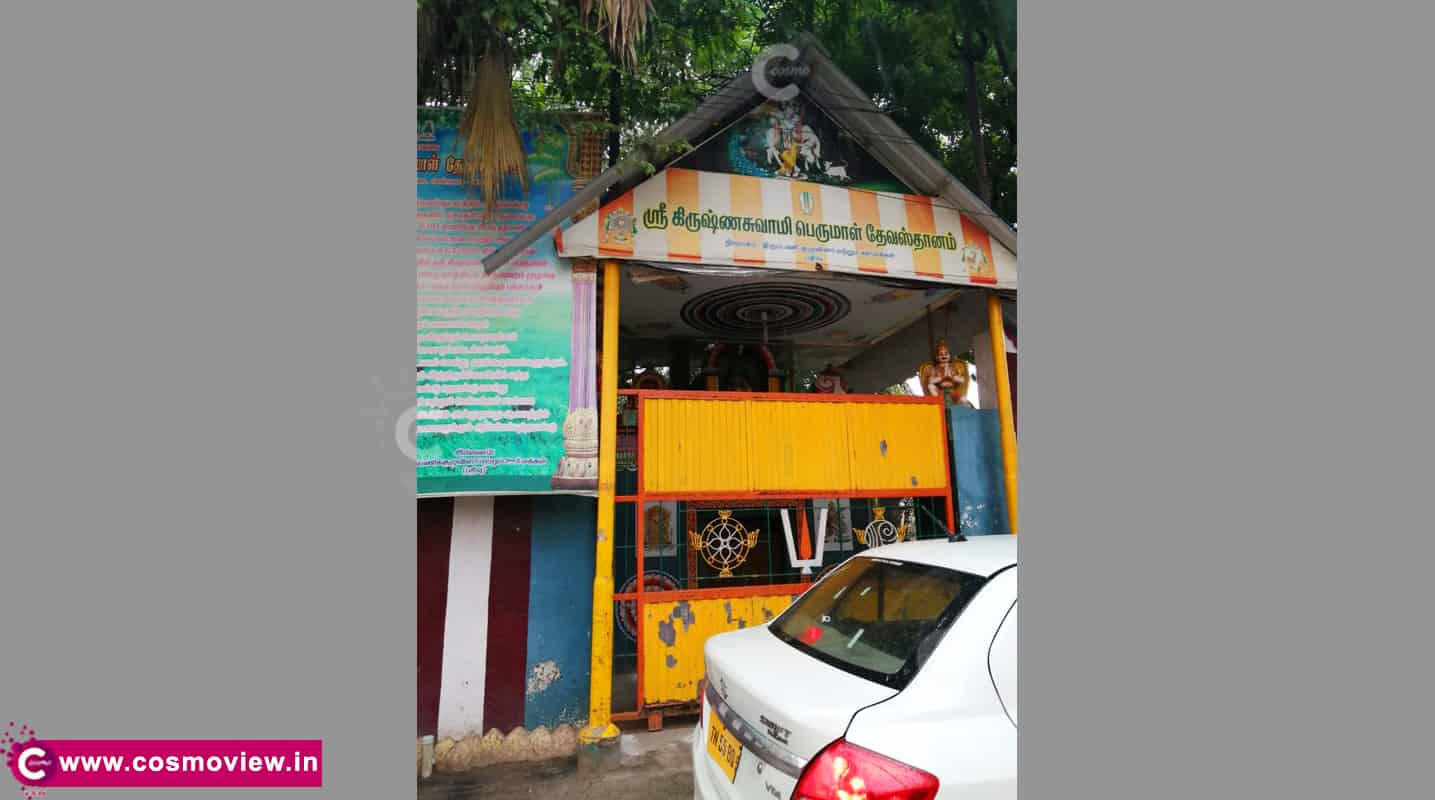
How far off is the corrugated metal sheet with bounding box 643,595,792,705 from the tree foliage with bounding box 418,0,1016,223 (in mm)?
4071

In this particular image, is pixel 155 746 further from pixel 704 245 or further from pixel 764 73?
pixel 764 73

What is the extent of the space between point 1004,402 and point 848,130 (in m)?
3.25

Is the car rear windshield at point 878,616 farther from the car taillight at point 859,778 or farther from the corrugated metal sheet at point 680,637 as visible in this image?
the corrugated metal sheet at point 680,637

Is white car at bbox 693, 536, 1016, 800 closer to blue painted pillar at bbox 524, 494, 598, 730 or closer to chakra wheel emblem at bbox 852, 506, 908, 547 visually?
blue painted pillar at bbox 524, 494, 598, 730

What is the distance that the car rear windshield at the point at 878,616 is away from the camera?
267 cm

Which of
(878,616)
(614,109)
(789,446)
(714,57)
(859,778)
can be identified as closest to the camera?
(859,778)

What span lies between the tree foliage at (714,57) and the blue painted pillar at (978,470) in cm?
219

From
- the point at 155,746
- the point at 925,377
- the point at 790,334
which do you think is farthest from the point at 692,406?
the point at 155,746

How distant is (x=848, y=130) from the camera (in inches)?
259

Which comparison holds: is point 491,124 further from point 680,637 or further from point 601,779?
point 601,779

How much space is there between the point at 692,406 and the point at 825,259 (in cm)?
192

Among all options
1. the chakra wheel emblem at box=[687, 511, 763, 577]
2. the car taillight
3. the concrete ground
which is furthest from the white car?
the chakra wheel emblem at box=[687, 511, 763, 577]

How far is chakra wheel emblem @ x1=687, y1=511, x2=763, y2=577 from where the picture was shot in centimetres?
667

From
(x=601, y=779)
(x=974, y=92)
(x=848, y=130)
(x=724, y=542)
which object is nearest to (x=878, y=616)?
(x=601, y=779)
